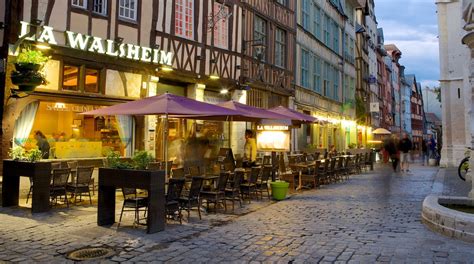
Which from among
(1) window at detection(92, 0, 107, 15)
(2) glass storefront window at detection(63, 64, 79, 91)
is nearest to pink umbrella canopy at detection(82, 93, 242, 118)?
(2) glass storefront window at detection(63, 64, 79, 91)

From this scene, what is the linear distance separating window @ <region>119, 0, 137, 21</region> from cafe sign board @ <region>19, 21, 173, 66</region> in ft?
2.87

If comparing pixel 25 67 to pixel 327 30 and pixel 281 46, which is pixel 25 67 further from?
pixel 327 30

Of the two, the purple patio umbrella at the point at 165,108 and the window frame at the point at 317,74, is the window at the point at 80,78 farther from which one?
the window frame at the point at 317,74

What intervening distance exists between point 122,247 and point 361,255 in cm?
303

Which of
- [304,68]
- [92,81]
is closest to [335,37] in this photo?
[304,68]

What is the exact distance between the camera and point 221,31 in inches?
607

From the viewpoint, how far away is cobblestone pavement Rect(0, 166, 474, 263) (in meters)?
5.07

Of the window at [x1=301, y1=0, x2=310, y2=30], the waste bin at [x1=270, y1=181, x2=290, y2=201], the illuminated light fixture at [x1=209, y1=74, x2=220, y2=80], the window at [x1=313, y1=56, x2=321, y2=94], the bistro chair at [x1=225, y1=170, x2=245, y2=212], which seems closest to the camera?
the bistro chair at [x1=225, y1=170, x2=245, y2=212]

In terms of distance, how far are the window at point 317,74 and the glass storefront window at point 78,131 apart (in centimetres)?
1486

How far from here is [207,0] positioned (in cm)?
1457

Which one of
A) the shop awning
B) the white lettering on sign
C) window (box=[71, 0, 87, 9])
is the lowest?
the white lettering on sign

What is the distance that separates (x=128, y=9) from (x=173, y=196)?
264 inches

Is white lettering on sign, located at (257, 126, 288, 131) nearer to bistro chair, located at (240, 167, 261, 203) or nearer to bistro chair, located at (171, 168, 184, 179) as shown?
bistro chair, located at (240, 167, 261, 203)

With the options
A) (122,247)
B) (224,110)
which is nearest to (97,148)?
(224,110)
